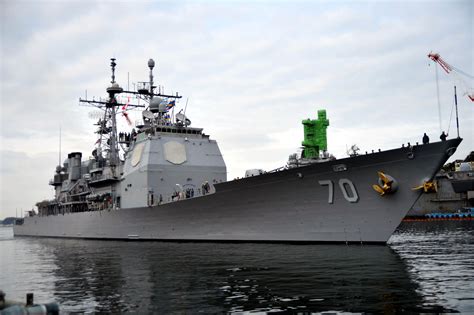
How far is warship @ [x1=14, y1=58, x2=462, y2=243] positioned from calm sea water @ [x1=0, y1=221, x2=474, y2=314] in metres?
1.29

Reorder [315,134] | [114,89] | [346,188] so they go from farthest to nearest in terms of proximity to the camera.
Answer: [315,134] < [114,89] < [346,188]

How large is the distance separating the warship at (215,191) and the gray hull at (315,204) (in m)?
0.03

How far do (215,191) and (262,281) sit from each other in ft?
29.9

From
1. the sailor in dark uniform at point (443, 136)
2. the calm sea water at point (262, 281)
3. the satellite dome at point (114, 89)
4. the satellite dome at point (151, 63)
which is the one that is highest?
the satellite dome at point (151, 63)

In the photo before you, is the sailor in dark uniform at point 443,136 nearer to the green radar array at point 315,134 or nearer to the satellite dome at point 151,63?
the satellite dome at point 151,63

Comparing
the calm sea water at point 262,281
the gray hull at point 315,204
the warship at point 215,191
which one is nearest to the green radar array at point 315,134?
the warship at point 215,191

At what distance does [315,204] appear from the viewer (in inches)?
636

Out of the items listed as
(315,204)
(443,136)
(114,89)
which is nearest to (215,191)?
(315,204)

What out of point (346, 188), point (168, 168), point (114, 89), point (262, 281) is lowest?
point (262, 281)

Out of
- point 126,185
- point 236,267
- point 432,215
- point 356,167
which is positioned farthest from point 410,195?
point 432,215

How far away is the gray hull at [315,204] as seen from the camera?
14805 mm

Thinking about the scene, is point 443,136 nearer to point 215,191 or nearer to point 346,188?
point 346,188

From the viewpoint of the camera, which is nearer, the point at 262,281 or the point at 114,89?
the point at 262,281

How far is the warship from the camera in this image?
49.2 ft
